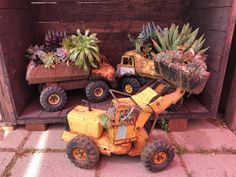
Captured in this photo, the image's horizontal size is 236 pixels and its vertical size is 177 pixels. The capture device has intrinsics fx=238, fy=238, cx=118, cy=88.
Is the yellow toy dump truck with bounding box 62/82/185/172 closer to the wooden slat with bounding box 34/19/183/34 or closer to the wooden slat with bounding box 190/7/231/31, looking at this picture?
the wooden slat with bounding box 190/7/231/31

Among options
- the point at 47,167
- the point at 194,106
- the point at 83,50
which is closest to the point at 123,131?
the point at 47,167

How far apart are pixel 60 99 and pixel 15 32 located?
72 cm

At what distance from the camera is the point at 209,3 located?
85.3 inches

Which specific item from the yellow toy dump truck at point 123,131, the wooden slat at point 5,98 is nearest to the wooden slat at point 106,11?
the wooden slat at point 5,98

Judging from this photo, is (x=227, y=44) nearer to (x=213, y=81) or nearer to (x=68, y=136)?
(x=213, y=81)

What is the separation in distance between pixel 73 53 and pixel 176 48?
34.9 inches

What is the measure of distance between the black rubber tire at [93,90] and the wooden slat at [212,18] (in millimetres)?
1099

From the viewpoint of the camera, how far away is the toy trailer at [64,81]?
211cm

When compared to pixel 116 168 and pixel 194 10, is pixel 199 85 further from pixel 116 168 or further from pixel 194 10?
pixel 194 10

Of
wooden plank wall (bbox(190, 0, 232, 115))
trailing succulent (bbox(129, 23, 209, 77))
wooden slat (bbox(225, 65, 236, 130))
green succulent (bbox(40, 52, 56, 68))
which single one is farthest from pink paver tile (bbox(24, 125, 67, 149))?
wooden slat (bbox(225, 65, 236, 130))

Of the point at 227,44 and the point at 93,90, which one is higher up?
the point at 227,44

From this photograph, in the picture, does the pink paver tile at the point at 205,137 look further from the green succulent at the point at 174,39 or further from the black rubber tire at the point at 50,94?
the black rubber tire at the point at 50,94

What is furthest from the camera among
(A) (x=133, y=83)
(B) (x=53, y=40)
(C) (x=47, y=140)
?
(B) (x=53, y=40)

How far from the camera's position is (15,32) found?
2119 millimetres
